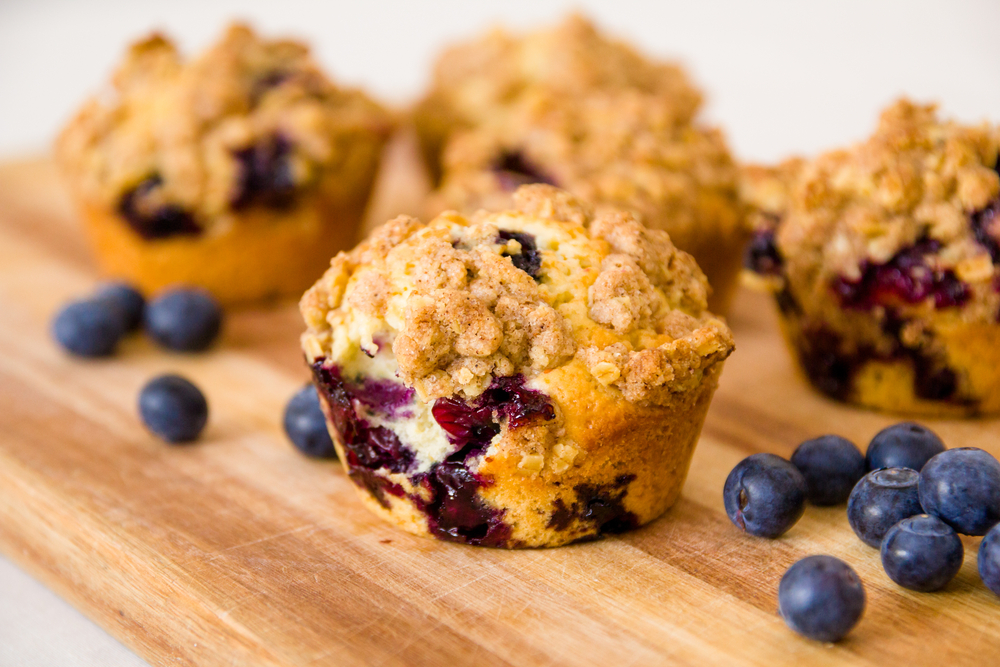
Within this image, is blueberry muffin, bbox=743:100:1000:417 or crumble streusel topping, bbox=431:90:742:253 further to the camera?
crumble streusel topping, bbox=431:90:742:253

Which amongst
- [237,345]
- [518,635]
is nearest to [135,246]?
[237,345]

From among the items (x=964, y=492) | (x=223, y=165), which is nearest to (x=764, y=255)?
(x=964, y=492)

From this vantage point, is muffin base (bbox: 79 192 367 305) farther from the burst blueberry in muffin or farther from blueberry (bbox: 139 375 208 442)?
blueberry (bbox: 139 375 208 442)

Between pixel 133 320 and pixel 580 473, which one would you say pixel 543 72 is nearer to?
pixel 133 320

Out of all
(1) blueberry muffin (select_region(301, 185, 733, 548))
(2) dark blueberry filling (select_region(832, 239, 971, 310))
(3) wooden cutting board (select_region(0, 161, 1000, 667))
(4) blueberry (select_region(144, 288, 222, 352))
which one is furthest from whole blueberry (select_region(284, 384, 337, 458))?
(2) dark blueberry filling (select_region(832, 239, 971, 310))

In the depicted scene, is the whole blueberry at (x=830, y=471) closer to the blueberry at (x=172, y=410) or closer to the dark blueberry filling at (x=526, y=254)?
the dark blueberry filling at (x=526, y=254)
